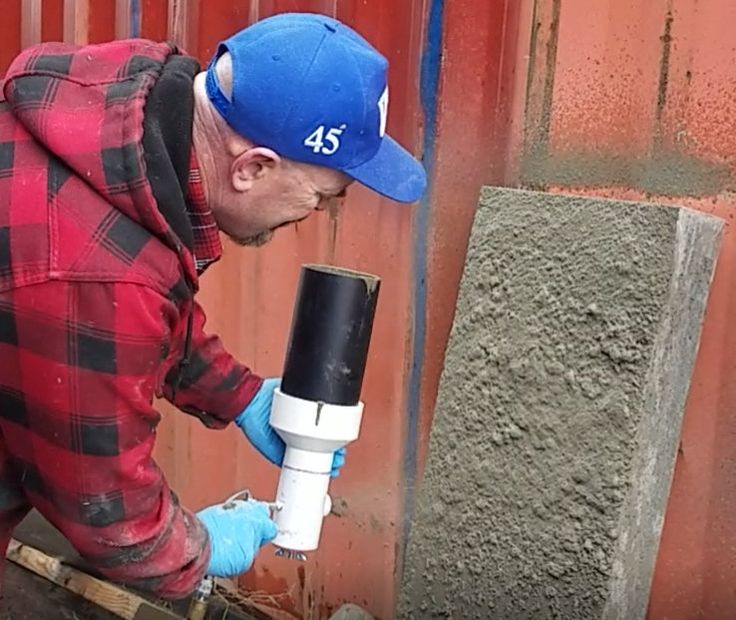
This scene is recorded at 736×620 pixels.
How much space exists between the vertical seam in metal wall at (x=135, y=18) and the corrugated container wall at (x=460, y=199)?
0.04 feet

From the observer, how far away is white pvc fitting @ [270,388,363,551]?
5.37 ft

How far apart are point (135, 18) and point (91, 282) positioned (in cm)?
189

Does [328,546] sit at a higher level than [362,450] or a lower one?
lower

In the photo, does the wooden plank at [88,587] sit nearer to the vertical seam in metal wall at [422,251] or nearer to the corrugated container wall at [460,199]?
the corrugated container wall at [460,199]

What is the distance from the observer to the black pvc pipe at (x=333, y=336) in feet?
5.39

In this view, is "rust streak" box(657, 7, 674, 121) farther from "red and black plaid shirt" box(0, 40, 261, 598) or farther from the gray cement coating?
"red and black plaid shirt" box(0, 40, 261, 598)

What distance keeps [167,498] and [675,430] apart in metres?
1.04

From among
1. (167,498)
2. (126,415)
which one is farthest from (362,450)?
(126,415)

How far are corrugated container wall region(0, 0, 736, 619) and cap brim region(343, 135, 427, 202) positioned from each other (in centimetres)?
55

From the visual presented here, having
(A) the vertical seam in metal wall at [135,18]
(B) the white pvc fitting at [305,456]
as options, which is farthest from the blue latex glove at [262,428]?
(A) the vertical seam in metal wall at [135,18]

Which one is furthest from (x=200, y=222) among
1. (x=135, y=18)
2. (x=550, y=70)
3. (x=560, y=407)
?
(x=135, y=18)

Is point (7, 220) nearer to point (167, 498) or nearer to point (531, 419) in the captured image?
point (167, 498)

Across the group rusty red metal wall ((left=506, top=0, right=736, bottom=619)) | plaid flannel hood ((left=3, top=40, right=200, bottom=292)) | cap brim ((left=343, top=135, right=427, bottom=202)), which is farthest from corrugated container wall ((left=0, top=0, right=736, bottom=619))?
plaid flannel hood ((left=3, top=40, right=200, bottom=292))

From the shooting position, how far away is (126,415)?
1336 millimetres
